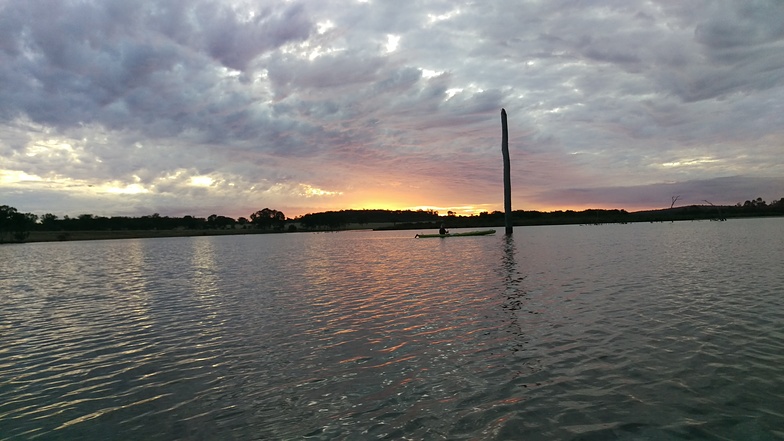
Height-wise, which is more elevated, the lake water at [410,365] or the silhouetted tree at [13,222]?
the silhouetted tree at [13,222]

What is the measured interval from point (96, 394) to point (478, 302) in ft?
52.0

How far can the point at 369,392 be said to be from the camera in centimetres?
996

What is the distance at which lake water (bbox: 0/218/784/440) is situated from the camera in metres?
8.33

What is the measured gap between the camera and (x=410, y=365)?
11883mm

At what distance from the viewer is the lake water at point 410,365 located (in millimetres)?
8328

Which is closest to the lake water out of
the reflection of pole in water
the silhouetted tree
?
the reflection of pole in water

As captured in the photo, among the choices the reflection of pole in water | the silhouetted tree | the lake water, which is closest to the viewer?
the lake water

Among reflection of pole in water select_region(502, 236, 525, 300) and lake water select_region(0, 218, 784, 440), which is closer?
lake water select_region(0, 218, 784, 440)

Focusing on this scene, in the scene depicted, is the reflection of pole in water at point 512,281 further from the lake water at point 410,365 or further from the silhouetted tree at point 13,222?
the silhouetted tree at point 13,222

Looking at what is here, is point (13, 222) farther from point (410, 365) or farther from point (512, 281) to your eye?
point (410, 365)

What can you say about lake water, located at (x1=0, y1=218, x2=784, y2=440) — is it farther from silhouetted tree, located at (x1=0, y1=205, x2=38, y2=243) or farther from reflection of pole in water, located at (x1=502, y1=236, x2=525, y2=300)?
silhouetted tree, located at (x1=0, y1=205, x2=38, y2=243)

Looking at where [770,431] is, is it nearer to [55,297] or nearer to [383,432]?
[383,432]

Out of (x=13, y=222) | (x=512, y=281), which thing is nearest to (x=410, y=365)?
(x=512, y=281)

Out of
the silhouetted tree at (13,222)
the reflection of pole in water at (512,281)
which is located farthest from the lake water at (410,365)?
the silhouetted tree at (13,222)
